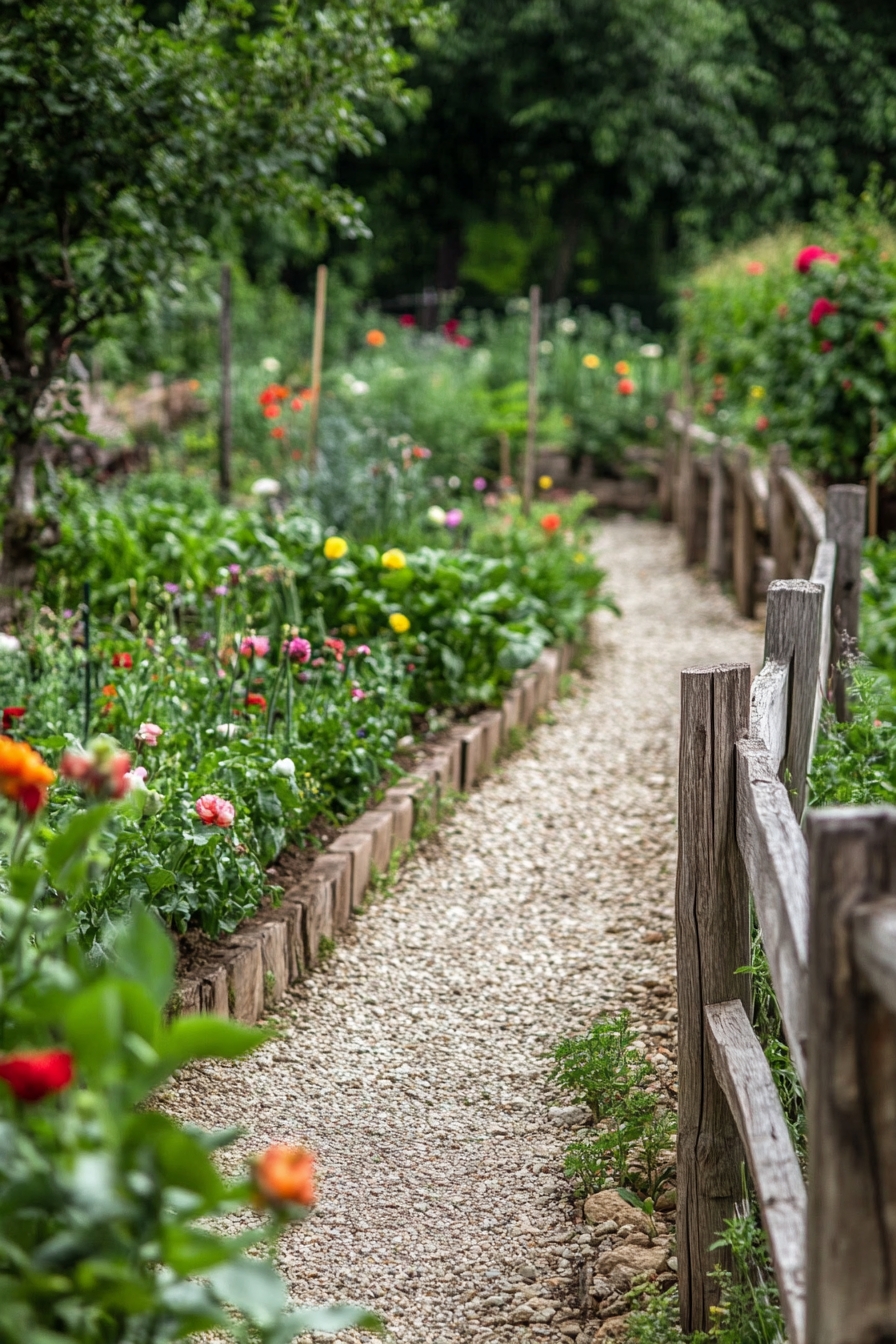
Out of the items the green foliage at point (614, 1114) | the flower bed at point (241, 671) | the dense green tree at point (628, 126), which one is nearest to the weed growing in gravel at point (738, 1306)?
the green foliage at point (614, 1114)

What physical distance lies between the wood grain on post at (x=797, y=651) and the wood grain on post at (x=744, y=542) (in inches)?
187

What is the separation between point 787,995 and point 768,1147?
32 cm

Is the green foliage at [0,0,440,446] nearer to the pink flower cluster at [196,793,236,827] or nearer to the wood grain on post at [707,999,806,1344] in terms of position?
the pink flower cluster at [196,793,236,827]

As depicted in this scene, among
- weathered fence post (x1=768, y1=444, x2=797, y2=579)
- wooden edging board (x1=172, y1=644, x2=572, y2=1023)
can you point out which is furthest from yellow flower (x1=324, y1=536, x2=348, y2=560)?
weathered fence post (x1=768, y1=444, x2=797, y2=579)

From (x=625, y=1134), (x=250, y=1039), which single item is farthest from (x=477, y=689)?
(x=250, y=1039)

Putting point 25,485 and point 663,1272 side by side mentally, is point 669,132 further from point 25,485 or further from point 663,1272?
point 663,1272

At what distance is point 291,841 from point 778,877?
2.27 meters

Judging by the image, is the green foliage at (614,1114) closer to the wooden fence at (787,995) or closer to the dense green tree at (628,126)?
the wooden fence at (787,995)

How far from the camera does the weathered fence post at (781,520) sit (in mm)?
6336

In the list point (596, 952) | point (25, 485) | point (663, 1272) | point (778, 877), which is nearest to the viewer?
point (778, 877)

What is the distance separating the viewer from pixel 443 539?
20.3ft

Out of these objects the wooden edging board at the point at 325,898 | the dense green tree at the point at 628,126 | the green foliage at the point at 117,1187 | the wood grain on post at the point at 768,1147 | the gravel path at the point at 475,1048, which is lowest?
the gravel path at the point at 475,1048

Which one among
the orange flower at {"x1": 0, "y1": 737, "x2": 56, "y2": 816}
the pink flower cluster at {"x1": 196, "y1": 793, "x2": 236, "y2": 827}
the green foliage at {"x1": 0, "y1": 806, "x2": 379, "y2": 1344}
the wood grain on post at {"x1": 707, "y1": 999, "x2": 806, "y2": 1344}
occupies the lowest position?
the wood grain on post at {"x1": 707, "y1": 999, "x2": 806, "y2": 1344}

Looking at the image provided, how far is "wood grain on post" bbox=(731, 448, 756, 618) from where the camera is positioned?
7.25 meters
